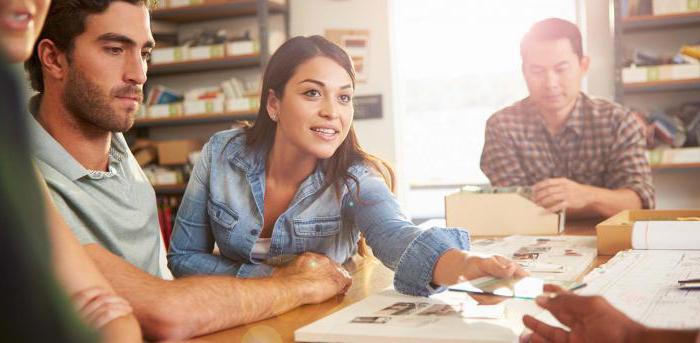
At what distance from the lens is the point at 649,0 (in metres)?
3.46

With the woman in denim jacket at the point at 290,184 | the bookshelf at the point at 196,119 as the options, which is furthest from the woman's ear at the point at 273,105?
the bookshelf at the point at 196,119

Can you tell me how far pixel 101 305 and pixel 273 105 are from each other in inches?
28.4

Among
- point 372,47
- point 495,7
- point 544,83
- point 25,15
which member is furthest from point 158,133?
point 25,15

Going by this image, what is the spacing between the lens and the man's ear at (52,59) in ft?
4.14

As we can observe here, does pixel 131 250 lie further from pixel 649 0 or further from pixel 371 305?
pixel 649 0

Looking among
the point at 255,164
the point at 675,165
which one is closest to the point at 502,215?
the point at 255,164

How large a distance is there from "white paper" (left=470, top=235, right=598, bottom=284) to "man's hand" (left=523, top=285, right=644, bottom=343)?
33 cm

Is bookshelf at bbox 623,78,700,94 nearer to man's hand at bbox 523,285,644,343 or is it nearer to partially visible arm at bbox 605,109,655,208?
partially visible arm at bbox 605,109,655,208

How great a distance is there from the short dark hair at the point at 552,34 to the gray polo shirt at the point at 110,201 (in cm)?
137

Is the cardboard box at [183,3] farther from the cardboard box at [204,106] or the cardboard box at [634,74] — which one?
the cardboard box at [634,74]

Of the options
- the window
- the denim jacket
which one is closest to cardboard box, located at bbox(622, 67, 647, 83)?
the window

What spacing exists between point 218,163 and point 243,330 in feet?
1.92

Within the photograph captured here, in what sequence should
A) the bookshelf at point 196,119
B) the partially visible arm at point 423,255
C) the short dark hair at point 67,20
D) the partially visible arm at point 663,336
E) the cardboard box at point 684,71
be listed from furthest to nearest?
the bookshelf at point 196,119 → the cardboard box at point 684,71 → the short dark hair at point 67,20 → the partially visible arm at point 423,255 → the partially visible arm at point 663,336

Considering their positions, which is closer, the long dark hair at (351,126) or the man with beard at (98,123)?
the man with beard at (98,123)
